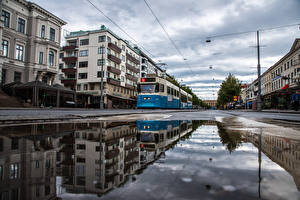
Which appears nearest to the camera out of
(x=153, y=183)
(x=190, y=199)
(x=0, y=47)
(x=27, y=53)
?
(x=190, y=199)

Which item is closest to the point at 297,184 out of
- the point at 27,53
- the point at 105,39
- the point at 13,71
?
the point at 13,71

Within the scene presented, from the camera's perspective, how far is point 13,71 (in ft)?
78.6

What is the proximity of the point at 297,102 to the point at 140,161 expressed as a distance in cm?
2407

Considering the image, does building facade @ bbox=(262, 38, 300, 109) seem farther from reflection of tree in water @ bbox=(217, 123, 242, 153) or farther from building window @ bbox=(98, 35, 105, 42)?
building window @ bbox=(98, 35, 105, 42)

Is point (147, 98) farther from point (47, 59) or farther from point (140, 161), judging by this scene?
point (47, 59)

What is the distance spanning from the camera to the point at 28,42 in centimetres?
2616

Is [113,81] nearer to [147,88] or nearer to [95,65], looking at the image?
[95,65]

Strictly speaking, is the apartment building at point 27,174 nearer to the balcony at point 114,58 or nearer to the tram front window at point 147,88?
the tram front window at point 147,88

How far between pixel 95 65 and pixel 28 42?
15384mm

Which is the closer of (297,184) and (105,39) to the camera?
(297,184)

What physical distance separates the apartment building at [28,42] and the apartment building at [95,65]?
1077 centimetres

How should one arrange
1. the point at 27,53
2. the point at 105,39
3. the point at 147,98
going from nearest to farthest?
the point at 147,98 → the point at 27,53 → the point at 105,39

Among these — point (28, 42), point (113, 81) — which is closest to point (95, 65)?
point (113, 81)

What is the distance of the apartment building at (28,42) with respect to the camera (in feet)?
76.2
